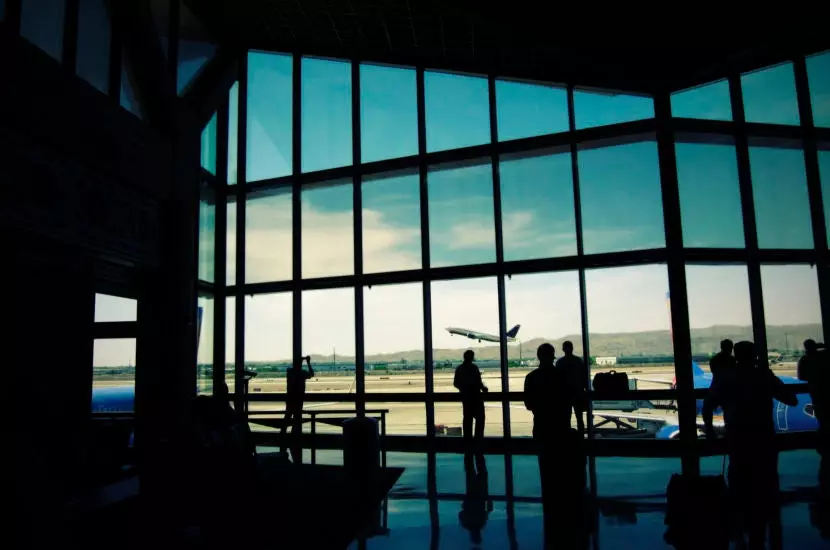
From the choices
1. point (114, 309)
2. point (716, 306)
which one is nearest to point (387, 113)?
point (114, 309)

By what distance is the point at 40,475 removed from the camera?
8.52 feet

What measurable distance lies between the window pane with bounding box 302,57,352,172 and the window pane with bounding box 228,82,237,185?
148cm

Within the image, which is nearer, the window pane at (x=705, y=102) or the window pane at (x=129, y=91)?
the window pane at (x=129, y=91)

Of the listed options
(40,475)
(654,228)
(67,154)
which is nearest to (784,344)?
(654,228)

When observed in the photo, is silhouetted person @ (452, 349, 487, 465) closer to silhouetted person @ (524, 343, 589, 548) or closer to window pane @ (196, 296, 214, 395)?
silhouetted person @ (524, 343, 589, 548)

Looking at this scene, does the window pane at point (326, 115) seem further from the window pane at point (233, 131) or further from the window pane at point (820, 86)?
the window pane at point (820, 86)

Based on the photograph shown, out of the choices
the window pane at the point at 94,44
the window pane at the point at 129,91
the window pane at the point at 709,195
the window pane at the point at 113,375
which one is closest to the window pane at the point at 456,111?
the window pane at the point at 709,195

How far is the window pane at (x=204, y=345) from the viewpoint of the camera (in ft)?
31.6

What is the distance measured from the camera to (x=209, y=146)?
33.8 ft

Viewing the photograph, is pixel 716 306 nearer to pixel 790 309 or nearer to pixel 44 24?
pixel 790 309

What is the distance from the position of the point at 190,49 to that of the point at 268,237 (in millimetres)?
3513

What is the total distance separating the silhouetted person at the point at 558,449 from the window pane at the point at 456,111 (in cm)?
589

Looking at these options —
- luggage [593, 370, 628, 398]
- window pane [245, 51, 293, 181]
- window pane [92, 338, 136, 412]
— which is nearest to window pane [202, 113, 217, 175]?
window pane [245, 51, 293, 181]

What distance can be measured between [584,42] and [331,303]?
5.95 metres
